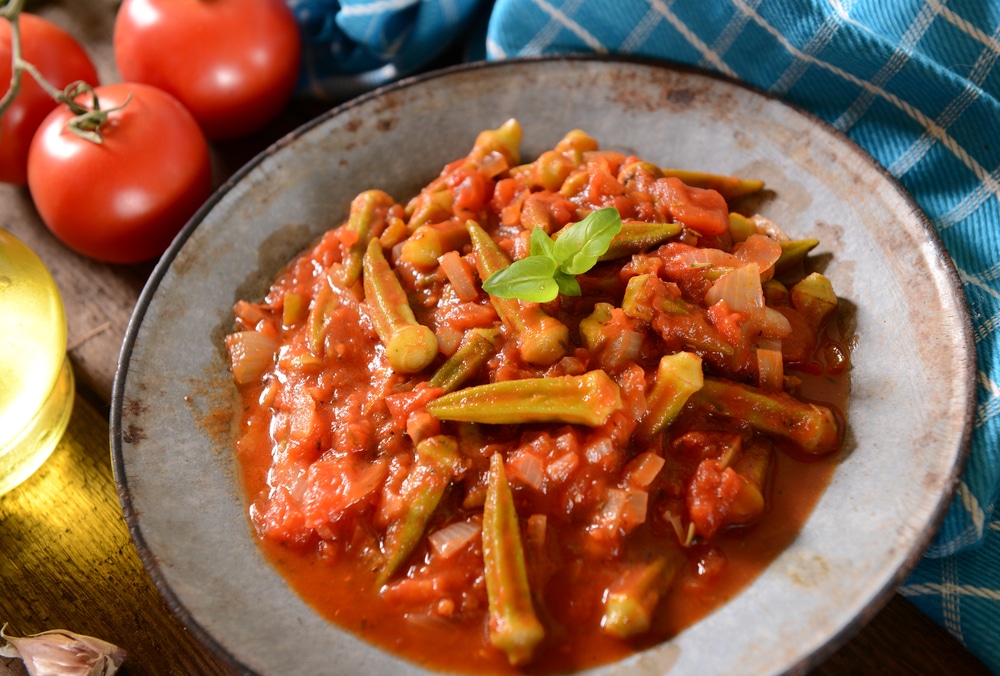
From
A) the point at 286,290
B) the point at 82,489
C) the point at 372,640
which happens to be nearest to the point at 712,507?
the point at 372,640

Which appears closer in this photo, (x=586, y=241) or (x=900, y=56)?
(x=586, y=241)

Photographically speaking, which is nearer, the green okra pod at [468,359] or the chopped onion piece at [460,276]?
the green okra pod at [468,359]

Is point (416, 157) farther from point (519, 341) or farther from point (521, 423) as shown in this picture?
point (521, 423)

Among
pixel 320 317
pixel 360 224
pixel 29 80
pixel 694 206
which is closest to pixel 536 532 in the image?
pixel 320 317

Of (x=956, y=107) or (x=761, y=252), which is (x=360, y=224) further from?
(x=956, y=107)

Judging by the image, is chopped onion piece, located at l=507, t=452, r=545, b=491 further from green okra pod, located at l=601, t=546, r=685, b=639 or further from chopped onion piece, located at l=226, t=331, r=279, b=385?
chopped onion piece, located at l=226, t=331, r=279, b=385

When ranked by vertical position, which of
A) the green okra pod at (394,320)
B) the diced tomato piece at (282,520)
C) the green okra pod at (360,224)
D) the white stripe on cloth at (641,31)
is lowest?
the diced tomato piece at (282,520)

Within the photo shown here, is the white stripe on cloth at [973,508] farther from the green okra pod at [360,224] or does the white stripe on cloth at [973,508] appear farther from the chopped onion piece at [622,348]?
the green okra pod at [360,224]

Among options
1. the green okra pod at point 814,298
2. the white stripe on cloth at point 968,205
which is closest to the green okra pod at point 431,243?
the green okra pod at point 814,298
